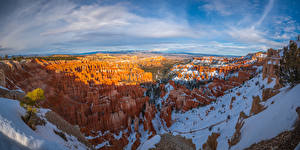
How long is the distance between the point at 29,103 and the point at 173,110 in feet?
123

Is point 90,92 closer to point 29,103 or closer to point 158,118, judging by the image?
point 158,118

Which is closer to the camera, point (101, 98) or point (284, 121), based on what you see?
point (284, 121)

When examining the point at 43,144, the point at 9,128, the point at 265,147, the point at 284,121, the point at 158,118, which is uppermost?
the point at 9,128

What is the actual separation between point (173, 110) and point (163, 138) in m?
32.9

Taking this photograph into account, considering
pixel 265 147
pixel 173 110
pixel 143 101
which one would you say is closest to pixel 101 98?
pixel 143 101

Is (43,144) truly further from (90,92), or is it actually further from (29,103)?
(90,92)

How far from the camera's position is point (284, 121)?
5668 mm

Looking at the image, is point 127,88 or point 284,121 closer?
point 284,121

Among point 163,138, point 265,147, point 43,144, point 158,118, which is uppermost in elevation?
point 43,144

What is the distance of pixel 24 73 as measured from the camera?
2980 cm

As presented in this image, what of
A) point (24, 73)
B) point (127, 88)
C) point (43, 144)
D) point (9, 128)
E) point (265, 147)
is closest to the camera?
point (9, 128)

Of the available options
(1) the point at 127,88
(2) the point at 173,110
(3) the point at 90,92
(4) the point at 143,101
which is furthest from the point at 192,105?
(3) the point at 90,92

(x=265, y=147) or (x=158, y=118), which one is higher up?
(x=265, y=147)

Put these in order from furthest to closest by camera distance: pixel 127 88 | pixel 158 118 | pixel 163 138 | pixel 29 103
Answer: pixel 127 88 → pixel 158 118 → pixel 163 138 → pixel 29 103
